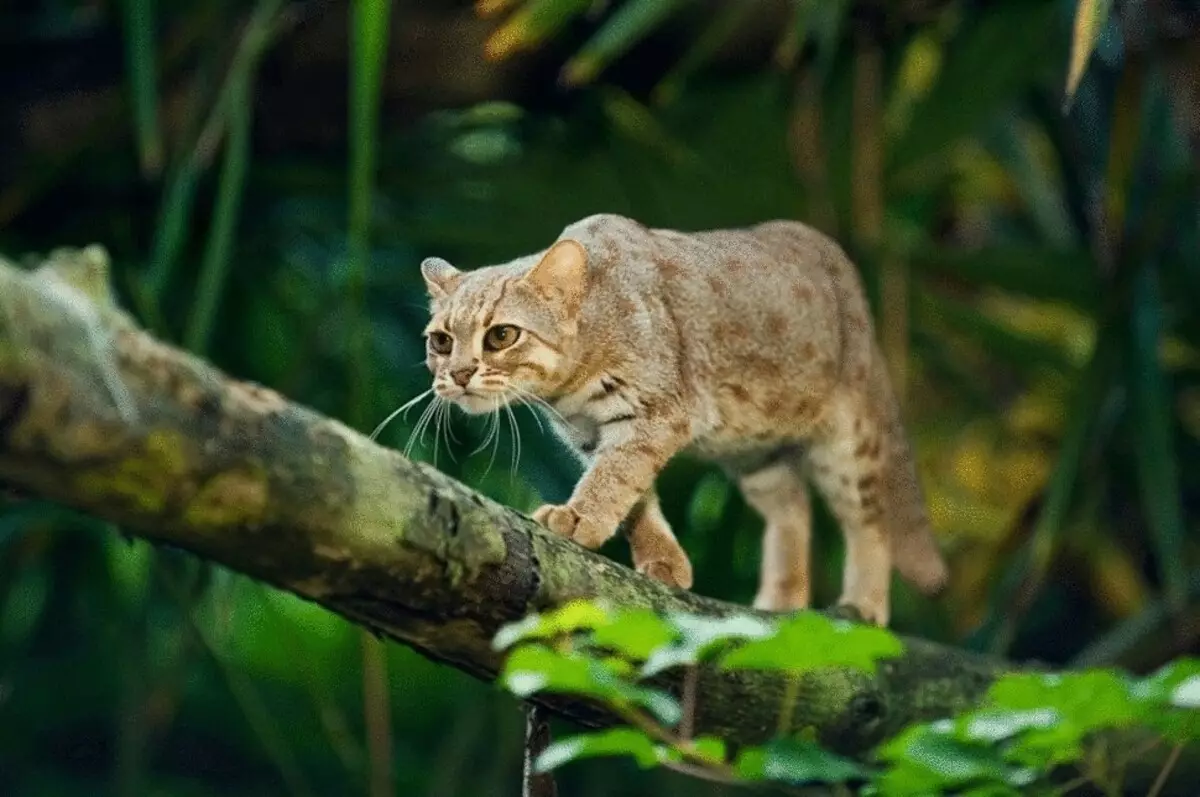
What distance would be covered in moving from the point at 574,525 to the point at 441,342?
1.27ft

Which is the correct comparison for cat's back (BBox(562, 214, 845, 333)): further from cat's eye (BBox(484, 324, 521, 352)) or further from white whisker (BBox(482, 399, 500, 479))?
white whisker (BBox(482, 399, 500, 479))

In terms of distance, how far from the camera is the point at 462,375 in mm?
2889

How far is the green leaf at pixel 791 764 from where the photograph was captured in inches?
76.2

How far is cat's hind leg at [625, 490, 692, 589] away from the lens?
11.0 ft

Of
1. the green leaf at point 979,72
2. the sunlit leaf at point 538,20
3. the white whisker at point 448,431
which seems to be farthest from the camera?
the green leaf at point 979,72

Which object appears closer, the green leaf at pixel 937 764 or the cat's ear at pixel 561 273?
the green leaf at pixel 937 764

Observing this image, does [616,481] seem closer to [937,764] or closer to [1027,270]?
[937,764]

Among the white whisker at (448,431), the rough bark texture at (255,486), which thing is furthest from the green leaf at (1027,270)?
the rough bark texture at (255,486)

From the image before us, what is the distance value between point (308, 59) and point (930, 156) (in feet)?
5.98

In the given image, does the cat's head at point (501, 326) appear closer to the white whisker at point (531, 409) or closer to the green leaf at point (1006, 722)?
the white whisker at point (531, 409)

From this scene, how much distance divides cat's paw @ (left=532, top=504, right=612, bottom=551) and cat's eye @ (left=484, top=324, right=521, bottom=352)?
0.30m

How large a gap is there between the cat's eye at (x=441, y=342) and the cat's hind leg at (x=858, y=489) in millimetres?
1116

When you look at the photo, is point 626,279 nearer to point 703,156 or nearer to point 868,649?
point 868,649

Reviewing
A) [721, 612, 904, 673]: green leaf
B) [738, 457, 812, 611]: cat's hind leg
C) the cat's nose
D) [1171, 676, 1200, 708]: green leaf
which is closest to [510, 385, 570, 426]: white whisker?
the cat's nose
